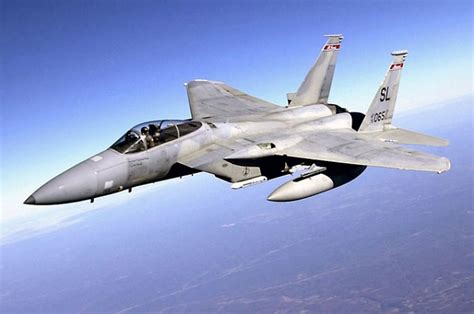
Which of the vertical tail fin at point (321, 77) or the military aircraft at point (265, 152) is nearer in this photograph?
the military aircraft at point (265, 152)

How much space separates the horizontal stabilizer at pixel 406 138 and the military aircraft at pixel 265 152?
0.14 ft

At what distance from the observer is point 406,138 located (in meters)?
17.4

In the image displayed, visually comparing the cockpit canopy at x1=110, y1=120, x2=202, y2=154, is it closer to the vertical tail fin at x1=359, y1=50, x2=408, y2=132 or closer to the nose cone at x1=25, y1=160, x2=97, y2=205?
the nose cone at x1=25, y1=160, x2=97, y2=205

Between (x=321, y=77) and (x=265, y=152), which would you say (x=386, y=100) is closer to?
(x=321, y=77)

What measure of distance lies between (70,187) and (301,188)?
25.3 ft

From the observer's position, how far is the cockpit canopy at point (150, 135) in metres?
12.9

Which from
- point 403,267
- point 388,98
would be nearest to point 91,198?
point 388,98

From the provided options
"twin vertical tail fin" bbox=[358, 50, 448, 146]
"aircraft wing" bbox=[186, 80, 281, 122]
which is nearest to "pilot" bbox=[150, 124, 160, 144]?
"aircraft wing" bbox=[186, 80, 281, 122]

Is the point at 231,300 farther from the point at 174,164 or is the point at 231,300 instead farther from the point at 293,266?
the point at 174,164

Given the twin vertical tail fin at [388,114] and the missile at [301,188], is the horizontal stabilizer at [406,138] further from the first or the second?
the missile at [301,188]

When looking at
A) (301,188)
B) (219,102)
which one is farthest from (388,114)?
(219,102)

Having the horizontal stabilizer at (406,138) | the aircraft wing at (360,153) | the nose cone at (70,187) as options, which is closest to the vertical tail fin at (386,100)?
the horizontal stabilizer at (406,138)

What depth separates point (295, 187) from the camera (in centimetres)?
1348

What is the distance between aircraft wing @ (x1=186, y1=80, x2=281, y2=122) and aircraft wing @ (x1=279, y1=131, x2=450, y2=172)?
16.5ft
